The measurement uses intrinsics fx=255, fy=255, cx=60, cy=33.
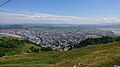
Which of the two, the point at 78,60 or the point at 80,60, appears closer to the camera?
the point at 80,60

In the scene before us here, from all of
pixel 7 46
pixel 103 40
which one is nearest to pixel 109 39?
pixel 103 40

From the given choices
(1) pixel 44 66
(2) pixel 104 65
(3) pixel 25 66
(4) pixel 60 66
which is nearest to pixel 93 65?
(2) pixel 104 65

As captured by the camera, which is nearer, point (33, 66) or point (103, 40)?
point (33, 66)

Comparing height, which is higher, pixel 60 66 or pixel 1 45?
pixel 60 66

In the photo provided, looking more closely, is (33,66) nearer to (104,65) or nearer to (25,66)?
(25,66)

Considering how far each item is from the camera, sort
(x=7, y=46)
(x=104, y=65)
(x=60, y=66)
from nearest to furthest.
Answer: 1. (x=104, y=65)
2. (x=60, y=66)
3. (x=7, y=46)

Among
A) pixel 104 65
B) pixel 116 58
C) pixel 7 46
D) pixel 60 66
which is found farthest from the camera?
pixel 7 46

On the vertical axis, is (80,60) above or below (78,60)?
above

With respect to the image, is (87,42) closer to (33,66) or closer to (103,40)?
(103,40)

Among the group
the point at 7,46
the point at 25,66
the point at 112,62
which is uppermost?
the point at 112,62
